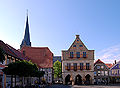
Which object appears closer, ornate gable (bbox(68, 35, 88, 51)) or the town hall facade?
the town hall facade

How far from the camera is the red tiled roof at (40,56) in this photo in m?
56.4

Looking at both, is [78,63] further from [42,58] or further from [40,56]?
[40,56]

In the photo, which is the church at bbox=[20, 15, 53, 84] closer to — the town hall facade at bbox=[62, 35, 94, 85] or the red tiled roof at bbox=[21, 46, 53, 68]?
the red tiled roof at bbox=[21, 46, 53, 68]

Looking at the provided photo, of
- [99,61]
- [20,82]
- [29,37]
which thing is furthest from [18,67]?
[29,37]

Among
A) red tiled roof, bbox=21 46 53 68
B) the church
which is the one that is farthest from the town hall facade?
red tiled roof, bbox=21 46 53 68

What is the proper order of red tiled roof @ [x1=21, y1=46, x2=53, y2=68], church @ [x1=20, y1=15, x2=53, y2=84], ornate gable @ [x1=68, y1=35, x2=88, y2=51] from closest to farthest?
ornate gable @ [x1=68, y1=35, x2=88, y2=51] → church @ [x1=20, y1=15, x2=53, y2=84] → red tiled roof @ [x1=21, y1=46, x2=53, y2=68]

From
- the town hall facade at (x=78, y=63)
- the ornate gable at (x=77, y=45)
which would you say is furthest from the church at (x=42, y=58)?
the ornate gable at (x=77, y=45)

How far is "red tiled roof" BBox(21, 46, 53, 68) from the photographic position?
185 feet

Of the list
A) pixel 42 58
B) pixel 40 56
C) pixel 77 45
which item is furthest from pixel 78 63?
pixel 40 56

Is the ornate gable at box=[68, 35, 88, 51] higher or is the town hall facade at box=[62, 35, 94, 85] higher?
the ornate gable at box=[68, 35, 88, 51]

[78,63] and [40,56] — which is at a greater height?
[40,56]

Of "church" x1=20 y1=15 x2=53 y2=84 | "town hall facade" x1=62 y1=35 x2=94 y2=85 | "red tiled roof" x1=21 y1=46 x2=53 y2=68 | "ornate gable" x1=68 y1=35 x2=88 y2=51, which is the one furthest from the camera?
"red tiled roof" x1=21 y1=46 x2=53 y2=68

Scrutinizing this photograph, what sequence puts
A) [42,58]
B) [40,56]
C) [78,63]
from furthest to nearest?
[40,56], [42,58], [78,63]

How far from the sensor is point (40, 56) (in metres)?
59.9
